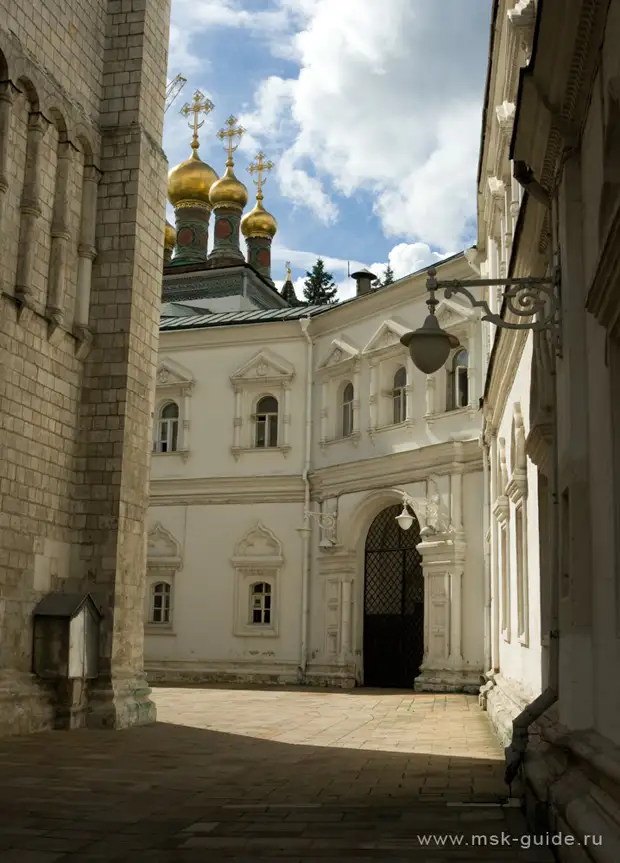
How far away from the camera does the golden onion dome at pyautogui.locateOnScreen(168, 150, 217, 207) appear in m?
41.0

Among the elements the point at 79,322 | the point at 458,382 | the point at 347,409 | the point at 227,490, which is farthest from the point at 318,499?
the point at 79,322

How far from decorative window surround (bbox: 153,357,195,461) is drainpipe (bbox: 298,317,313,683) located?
3373mm

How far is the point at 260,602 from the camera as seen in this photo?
2616 centimetres

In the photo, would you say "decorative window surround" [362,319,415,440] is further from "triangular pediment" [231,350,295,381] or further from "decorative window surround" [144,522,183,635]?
"decorative window surround" [144,522,183,635]

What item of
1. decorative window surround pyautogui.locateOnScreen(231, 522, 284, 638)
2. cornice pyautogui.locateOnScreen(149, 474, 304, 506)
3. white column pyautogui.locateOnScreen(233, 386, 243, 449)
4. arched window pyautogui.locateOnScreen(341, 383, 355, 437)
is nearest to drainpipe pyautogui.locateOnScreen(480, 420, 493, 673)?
arched window pyautogui.locateOnScreen(341, 383, 355, 437)

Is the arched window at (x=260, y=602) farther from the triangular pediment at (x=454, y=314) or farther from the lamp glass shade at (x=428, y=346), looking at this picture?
the lamp glass shade at (x=428, y=346)

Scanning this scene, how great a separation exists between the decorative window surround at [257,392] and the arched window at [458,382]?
508 centimetres

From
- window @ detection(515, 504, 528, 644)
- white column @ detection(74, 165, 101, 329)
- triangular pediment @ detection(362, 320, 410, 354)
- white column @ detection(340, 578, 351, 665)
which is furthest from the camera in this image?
triangular pediment @ detection(362, 320, 410, 354)

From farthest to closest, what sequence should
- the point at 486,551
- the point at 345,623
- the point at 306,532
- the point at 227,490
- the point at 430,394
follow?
1. the point at 227,490
2. the point at 306,532
3. the point at 345,623
4. the point at 430,394
5. the point at 486,551

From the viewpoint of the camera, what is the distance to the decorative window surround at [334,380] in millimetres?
25547

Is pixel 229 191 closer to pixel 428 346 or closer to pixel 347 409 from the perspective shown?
pixel 347 409

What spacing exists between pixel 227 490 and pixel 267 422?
2.02 metres

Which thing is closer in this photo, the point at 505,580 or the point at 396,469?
the point at 505,580

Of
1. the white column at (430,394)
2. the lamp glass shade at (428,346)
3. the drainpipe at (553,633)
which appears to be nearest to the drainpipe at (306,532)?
the white column at (430,394)
